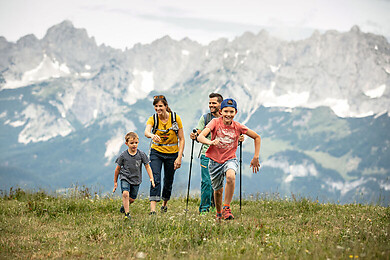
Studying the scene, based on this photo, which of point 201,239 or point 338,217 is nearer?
point 201,239

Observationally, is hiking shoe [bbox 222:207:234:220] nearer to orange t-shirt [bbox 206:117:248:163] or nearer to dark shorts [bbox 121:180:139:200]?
orange t-shirt [bbox 206:117:248:163]

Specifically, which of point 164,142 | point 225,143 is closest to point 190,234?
point 225,143

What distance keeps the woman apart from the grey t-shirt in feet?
1.44

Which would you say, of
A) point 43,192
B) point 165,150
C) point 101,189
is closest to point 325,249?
point 165,150

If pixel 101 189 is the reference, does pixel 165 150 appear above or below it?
above

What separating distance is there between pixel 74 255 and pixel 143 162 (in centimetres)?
342

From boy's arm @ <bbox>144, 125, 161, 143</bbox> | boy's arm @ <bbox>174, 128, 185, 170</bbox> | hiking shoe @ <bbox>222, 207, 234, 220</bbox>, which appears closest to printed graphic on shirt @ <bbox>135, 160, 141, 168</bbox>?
boy's arm @ <bbox>144, 125, 161, 143</bbox>

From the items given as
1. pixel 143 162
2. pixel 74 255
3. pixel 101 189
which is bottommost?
pixel 74 255

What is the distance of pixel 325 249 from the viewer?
5.83m

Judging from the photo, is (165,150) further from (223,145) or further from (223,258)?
(223,258)

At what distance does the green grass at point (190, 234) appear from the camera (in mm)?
5887

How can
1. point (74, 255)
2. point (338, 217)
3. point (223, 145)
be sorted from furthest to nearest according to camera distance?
point (338, 217)
point (223, 145)
point (74, 255)

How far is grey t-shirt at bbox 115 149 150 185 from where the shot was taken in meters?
9.19

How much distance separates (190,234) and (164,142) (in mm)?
3192
